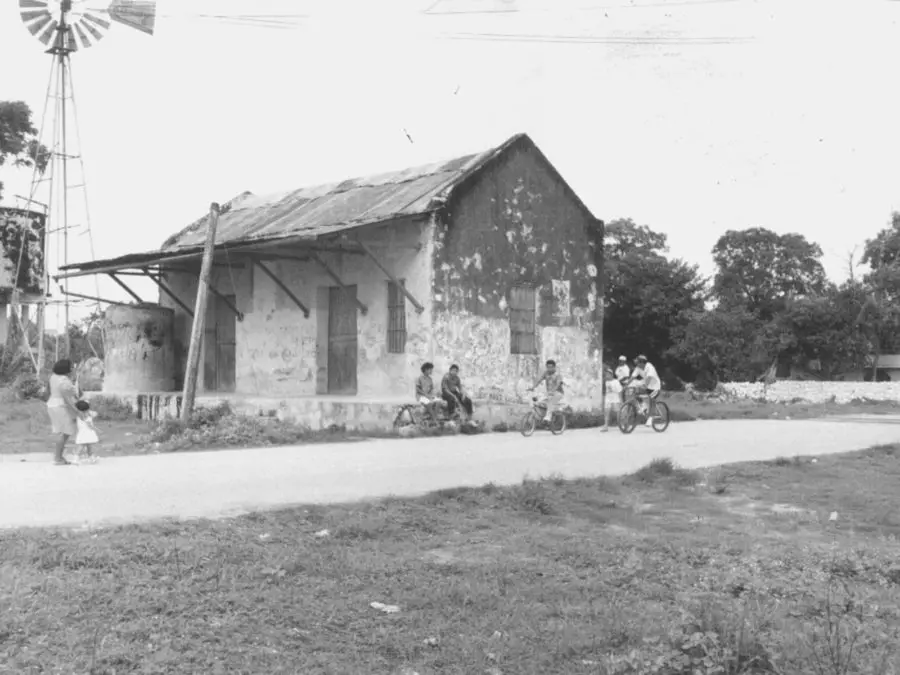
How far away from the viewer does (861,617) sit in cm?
511

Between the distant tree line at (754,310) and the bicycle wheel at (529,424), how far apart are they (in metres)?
28.3

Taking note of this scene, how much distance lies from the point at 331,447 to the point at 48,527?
693 cm

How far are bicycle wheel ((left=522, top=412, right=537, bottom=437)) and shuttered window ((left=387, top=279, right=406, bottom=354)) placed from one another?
125 inches

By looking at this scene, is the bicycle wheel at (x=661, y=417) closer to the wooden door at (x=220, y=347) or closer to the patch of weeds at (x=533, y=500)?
the patch of weeds at (x=533, y=500)

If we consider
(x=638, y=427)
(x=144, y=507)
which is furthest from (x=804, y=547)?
(x=638, y=427)

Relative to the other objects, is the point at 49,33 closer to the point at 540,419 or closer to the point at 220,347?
the point at 220,347

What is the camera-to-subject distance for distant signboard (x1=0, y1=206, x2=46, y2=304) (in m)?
36.9

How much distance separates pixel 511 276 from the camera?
62.8 ft

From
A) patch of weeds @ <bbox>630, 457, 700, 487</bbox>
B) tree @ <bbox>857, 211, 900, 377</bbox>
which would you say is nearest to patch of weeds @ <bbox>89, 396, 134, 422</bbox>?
patch of weeds @ <bbox>630, 457, 700, 487</bbox>

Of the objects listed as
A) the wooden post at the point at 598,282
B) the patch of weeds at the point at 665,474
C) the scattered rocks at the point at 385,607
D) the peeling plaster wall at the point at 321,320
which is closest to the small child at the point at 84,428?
the patch of weeds at the point at 665,474

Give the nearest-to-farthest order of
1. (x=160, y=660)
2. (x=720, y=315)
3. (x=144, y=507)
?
(x=160, y=660)
(x=144, y=507)
(x=720, y=315)

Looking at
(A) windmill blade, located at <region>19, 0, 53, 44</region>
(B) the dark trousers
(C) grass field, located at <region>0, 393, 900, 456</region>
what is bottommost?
(C) grass field, located at <region>0, 393, 900, 456</region>

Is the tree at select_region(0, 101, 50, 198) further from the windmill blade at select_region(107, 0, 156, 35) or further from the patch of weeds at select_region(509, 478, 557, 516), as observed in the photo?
the patch of weeds at select_region(509, 478, 557, 516)

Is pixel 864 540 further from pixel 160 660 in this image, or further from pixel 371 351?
pixel 371 351
